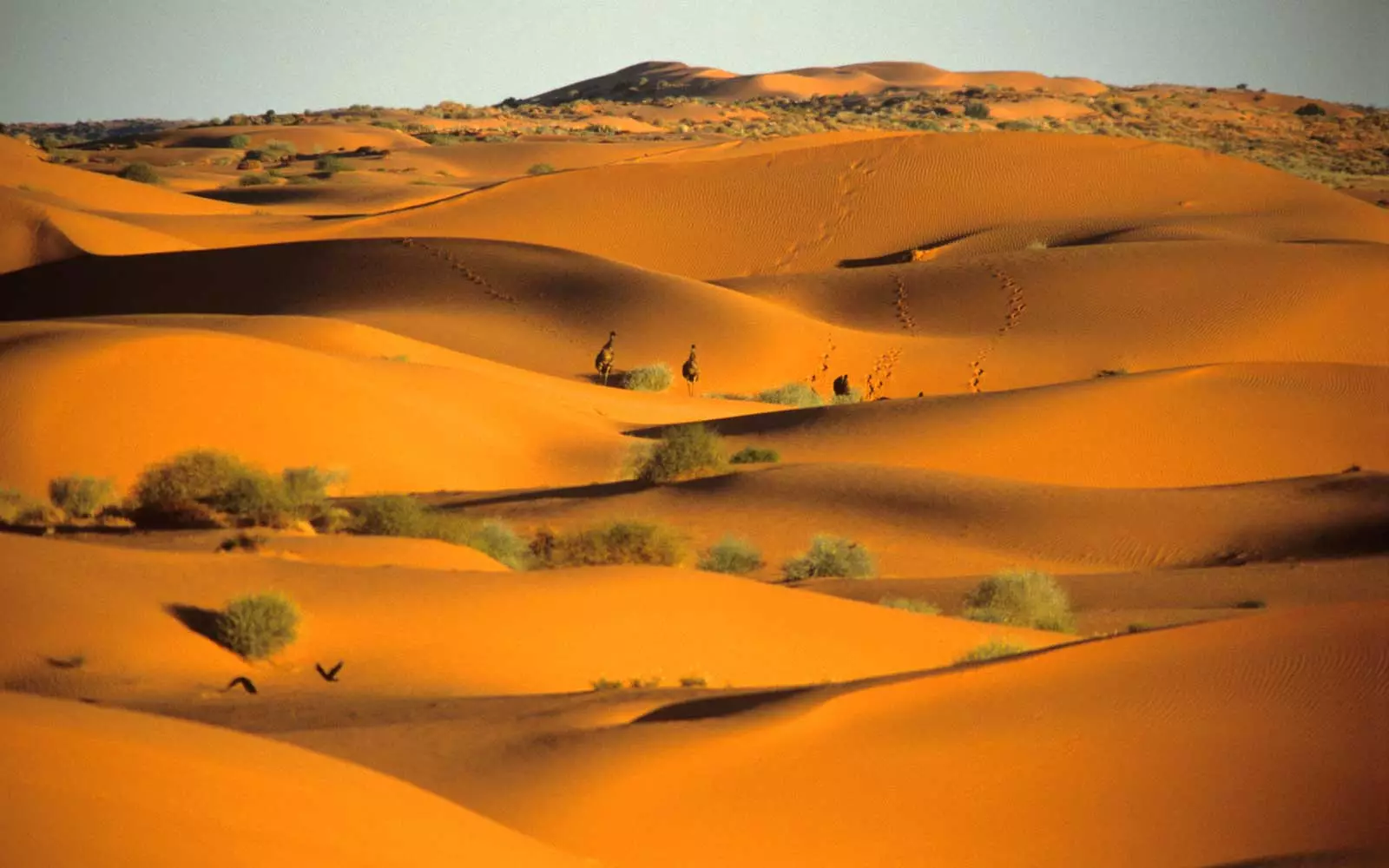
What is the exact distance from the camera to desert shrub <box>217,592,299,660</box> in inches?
509

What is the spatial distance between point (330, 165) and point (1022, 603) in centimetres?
6300

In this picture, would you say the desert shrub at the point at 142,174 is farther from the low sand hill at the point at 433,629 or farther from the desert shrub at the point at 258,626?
the desert shrub at the point at 258,626

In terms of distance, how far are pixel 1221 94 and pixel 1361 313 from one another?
9794 centimetres

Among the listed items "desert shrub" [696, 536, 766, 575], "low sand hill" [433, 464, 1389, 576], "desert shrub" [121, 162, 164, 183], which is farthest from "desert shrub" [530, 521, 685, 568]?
"desert shrub" [121, 162, 164, 183]

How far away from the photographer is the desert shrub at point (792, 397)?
3619cm

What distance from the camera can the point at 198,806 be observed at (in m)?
6.71

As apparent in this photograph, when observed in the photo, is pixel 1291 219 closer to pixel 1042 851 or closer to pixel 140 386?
pixel 140 386

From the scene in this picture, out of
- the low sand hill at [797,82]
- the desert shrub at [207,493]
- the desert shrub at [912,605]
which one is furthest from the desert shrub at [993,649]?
the low sand hill at [797,82]

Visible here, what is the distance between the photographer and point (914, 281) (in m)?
45.5

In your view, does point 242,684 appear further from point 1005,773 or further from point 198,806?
point 198,806

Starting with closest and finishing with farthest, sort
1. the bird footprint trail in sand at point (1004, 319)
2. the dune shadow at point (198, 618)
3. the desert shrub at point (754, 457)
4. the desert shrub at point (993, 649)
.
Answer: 1. the dune shadow at point (198, 618)
2. the desert shrub at point (993, 649)
3. the desert shrub at point (754, 457)
4. the bird footprint trail in sand at point (1004, 319)

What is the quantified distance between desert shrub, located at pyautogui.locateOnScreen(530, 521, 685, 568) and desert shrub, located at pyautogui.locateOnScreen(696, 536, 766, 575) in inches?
32.8

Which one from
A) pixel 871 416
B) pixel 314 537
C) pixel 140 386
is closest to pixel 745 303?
pixel 871 416

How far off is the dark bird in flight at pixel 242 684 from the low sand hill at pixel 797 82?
441ft
